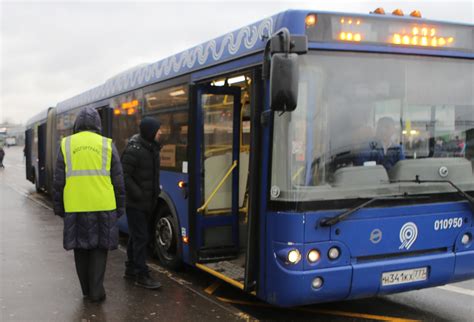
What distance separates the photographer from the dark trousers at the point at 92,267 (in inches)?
203

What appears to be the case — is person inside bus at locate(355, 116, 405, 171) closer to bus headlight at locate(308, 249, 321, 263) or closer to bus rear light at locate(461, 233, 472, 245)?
bus headlight at locate(308, 249, 321, 263)

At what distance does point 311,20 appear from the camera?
4297 mm

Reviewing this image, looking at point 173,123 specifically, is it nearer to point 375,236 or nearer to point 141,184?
point 141,184

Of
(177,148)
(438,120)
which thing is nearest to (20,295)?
(177,148)

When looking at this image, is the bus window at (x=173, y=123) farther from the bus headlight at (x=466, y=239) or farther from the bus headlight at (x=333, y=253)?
the bus headlight at (x=466, y=239)

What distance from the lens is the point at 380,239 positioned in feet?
14.6

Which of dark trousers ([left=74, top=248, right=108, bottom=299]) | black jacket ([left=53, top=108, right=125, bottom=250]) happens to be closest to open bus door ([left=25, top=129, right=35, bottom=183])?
dark trousers ([left=74, top=248, right=108, bottom=299])

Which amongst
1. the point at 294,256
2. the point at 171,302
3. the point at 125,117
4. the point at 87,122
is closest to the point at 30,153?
the point at 125,117

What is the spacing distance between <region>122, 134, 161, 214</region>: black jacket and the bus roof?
→ 1.12 m

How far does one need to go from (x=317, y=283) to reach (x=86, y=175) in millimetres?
2429

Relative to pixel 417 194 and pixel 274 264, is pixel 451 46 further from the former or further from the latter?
pixel 274 264

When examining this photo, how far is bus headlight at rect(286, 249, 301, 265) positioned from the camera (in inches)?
166

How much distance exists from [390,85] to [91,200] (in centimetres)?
303

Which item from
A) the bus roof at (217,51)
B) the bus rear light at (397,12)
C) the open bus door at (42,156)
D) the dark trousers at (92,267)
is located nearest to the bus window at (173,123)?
the bus roof at (217,51)
